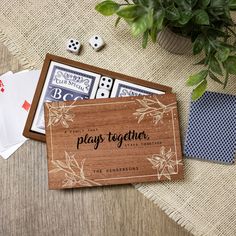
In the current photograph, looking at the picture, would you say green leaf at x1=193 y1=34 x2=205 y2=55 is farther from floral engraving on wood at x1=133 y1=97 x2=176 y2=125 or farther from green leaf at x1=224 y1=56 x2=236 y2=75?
floral engraving on wood at x1=133 y1=97 x2=176 y2=125

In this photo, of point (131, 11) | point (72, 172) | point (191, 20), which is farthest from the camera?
point (72, 172)

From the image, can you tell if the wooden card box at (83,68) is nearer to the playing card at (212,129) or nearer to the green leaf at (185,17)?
the playing card at (212,129)

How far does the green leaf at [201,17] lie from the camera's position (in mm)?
802

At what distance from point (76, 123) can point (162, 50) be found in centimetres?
29

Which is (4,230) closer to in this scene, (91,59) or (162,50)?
(91,59)

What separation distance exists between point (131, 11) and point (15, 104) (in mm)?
420

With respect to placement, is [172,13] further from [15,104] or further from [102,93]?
[15,104]

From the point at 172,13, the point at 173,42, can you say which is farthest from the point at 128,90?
the point at 172,13

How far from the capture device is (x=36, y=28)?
1051mm

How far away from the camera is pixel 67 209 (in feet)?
3.25

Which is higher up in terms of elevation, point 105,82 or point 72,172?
point 105,82

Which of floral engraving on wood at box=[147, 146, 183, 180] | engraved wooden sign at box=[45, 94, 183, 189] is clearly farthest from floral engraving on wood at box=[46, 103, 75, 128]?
floral engraving on wood at box=[147, 146, 183, 180]

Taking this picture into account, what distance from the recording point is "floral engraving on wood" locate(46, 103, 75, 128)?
99 cm

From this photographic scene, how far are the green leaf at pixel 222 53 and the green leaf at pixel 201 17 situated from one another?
2.9 inches
